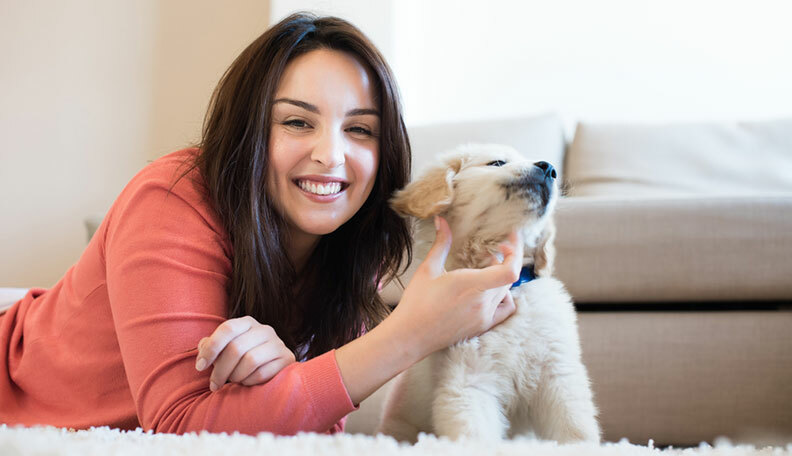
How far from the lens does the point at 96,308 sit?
1.17 meters

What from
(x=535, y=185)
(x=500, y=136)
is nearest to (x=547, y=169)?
(x=535, y=185)

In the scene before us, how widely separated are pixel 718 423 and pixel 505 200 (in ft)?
2.84

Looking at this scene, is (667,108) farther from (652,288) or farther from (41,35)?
(41,35)

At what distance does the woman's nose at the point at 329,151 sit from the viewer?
1067 mm

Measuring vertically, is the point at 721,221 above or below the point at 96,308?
above

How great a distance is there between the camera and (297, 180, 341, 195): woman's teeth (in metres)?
1.12

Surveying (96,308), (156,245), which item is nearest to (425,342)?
(156,245)

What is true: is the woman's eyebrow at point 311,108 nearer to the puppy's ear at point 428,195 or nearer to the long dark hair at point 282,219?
Result: the long dark hair at point 282,219

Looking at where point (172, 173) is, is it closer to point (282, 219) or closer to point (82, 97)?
point (282, 219)

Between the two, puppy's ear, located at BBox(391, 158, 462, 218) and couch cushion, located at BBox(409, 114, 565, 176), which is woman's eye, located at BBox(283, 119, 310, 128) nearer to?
puppy's ear, located at BBox(391, 158, 462, 218)

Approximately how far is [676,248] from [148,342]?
4.12 ft

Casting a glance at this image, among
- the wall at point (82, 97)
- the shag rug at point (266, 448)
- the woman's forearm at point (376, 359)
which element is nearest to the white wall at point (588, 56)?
the wall at point (82, 97)

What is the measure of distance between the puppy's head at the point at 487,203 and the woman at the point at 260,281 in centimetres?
7

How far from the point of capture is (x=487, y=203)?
1118 millimetres
